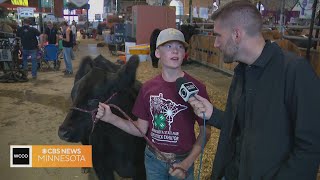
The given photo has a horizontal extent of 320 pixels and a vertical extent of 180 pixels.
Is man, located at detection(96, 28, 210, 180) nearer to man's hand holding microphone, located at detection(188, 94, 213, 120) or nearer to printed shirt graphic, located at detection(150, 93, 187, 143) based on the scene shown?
printed shirt graphic, located at detection(150, 93, 187, 143)

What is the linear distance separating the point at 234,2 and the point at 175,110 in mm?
894

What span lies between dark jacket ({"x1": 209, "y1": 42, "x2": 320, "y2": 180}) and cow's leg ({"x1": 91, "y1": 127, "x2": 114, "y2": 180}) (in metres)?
1.68

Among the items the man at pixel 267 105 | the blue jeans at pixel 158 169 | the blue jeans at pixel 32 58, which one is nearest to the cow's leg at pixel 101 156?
the blue jeans at pixel 158 169

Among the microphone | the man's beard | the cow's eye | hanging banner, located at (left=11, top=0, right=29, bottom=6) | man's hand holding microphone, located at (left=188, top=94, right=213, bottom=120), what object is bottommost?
the cow's eye

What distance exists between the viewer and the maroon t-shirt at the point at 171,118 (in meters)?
2.21

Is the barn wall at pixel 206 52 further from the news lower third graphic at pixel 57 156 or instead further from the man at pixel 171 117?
the man at pixel 171 117

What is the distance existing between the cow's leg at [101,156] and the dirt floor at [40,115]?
1072 millimetres

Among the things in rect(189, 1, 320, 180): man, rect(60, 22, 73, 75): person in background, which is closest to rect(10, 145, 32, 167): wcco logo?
rect(189, 1, 320, 180): man

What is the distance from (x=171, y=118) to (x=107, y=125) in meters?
0.75

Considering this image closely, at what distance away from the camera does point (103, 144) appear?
2.96 m

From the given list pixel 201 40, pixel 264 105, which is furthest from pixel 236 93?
pixel 201 40

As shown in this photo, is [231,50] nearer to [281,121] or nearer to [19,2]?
[281,121]

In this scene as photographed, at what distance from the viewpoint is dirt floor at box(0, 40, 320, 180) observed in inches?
168

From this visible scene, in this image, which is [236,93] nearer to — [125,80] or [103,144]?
[125,80]
